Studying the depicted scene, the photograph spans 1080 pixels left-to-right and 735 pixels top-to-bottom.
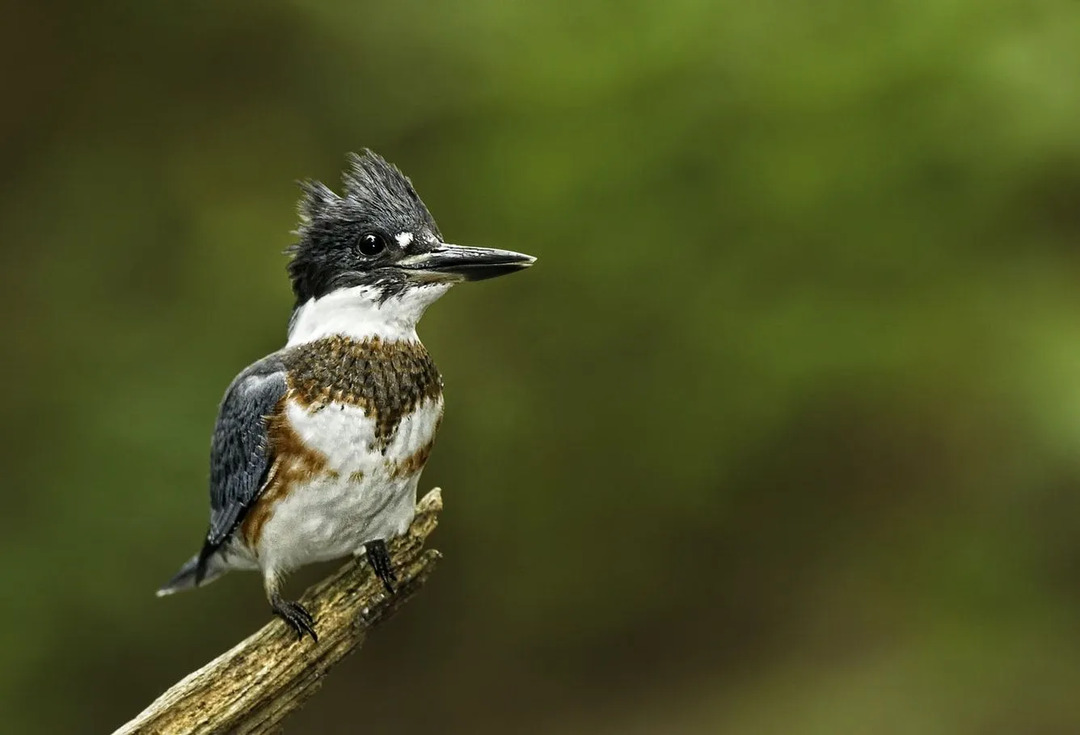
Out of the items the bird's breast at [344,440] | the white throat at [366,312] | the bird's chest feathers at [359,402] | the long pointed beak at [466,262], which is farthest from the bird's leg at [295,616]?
the long pointed beak at [466,262]

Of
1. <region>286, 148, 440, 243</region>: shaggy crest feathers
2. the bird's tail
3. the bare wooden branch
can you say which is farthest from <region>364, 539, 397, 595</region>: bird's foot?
<region>286, 148, 440, 243</region>: shaggy crest feathers

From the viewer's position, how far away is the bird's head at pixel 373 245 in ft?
9.32

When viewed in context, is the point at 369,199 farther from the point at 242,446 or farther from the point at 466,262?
the point at 242,446

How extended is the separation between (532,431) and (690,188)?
125cm

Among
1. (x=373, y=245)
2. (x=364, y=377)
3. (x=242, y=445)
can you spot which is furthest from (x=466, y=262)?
(x=242, y=445)

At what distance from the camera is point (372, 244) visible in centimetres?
287

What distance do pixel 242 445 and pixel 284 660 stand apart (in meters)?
0.51

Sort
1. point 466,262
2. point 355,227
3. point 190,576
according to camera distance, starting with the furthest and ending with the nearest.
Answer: point 190,576 < point 355,227 < point 466,262

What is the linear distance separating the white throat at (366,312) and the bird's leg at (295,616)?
1.98 feet

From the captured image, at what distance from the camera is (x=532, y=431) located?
5.48 metres

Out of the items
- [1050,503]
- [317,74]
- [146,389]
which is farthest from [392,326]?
[1050,503]

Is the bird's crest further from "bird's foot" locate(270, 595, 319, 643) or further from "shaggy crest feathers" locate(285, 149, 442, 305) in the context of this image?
"bird's foot" locate(270, 595, 319, 643)

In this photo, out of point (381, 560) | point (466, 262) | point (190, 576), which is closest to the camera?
point (466, 262)

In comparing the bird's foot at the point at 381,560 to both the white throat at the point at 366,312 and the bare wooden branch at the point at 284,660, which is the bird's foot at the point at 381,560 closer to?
the bare wooden branch at the point at 284,660
